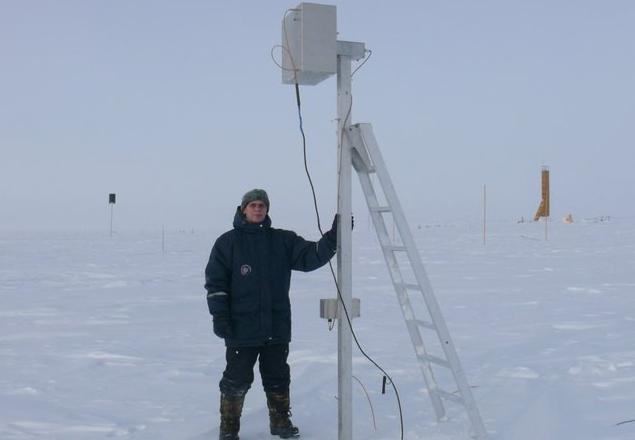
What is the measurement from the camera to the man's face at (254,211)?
4020mm

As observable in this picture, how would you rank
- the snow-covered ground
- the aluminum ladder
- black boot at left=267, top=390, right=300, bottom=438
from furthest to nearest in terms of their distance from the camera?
the snow-covered ground → black boot at left=267, top=390, right=300, bottom=438 → the aluminum ladder

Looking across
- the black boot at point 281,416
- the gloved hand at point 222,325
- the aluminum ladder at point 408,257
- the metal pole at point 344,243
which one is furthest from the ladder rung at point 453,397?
the gloved hand at point 222,325

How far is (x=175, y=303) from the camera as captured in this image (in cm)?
995

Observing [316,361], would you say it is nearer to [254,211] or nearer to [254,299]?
[254,299]

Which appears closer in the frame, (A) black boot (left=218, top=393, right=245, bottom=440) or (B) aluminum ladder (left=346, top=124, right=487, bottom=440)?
(B) aluminum ladder (left=346, top=124, right=487, bottom=440)

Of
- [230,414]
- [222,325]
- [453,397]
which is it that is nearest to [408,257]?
[453,397]

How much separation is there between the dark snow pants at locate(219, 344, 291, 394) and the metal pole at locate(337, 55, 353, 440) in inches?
16.4

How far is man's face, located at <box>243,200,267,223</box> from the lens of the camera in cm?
402

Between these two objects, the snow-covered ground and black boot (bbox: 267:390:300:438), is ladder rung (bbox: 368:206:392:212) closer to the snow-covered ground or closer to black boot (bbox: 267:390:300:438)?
black boot (bbox: 267:390:300:438)

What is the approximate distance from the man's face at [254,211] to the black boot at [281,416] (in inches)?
45.1

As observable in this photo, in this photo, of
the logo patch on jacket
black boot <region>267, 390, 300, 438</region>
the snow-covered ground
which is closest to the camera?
the logo patch on jacket

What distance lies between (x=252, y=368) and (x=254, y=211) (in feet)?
3.32

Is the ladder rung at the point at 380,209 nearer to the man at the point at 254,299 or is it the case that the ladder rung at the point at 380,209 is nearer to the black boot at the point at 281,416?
the man at the point at 254,299

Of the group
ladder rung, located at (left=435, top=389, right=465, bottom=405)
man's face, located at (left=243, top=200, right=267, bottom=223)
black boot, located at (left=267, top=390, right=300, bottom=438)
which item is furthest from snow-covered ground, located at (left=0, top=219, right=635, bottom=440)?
man's face, located at (left=243, top=200, right=267, bottom=223)
